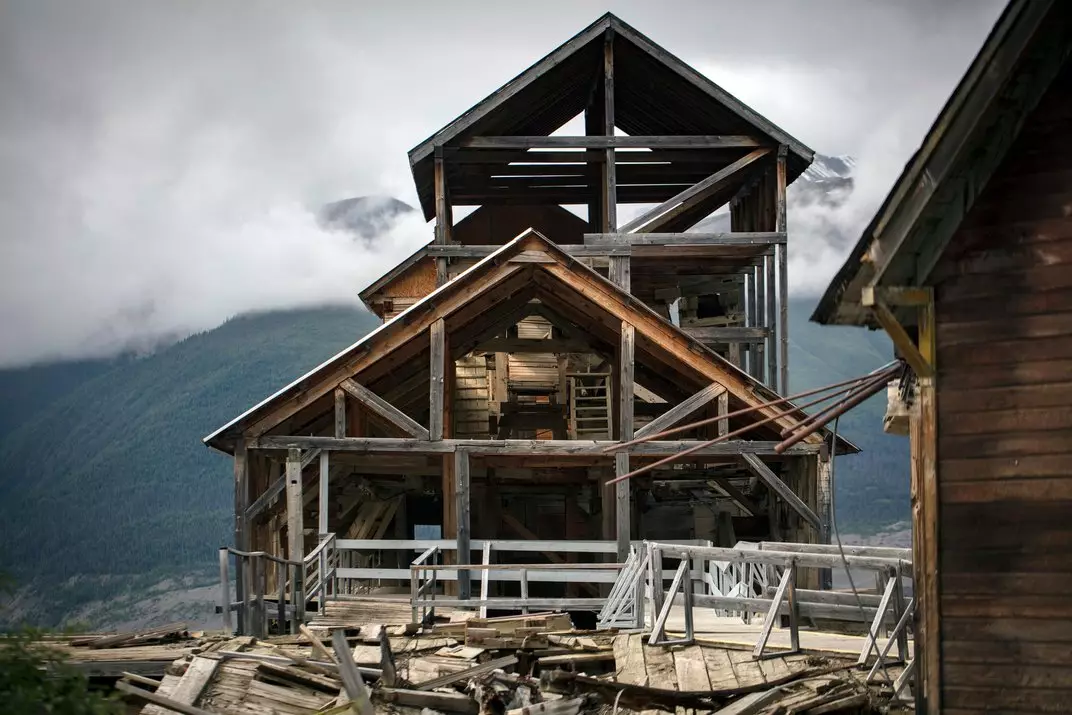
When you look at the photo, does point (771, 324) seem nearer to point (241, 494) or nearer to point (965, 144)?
point (241, 494)

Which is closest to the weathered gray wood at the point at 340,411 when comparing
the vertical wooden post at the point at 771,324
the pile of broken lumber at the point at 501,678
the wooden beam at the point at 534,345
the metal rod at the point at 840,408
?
the wooden beam at the point at 534,345

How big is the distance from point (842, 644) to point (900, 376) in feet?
15.5

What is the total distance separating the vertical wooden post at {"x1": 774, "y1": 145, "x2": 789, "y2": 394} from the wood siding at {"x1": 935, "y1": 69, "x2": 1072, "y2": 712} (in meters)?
15.7

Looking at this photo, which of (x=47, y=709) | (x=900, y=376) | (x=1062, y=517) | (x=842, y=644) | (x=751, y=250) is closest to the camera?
(x=47, y=709)

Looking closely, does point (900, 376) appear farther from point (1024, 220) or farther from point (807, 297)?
point (807, 297)

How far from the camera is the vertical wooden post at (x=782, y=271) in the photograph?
24406mm

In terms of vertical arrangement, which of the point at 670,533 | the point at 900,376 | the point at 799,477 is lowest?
the point at 670,533

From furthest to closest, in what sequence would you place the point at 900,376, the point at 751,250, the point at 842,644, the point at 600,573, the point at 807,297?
1. the point at 807,297
2. the point at 751,250
3. the point at 600,573
4. the point at 842,644
5. the point at 900,376

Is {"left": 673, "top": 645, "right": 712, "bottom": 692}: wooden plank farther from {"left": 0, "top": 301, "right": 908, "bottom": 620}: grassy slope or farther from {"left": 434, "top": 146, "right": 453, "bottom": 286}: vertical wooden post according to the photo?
{"left": 0, "top": 301, "right": 908, "bottom": 620}: grassy slope

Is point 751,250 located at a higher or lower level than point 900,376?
higher

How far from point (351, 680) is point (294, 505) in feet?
24.4

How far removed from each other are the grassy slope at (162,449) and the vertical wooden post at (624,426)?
57.8 meters

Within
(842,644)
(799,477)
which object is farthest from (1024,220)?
(799,477)

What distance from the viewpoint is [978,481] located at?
28.2ft
